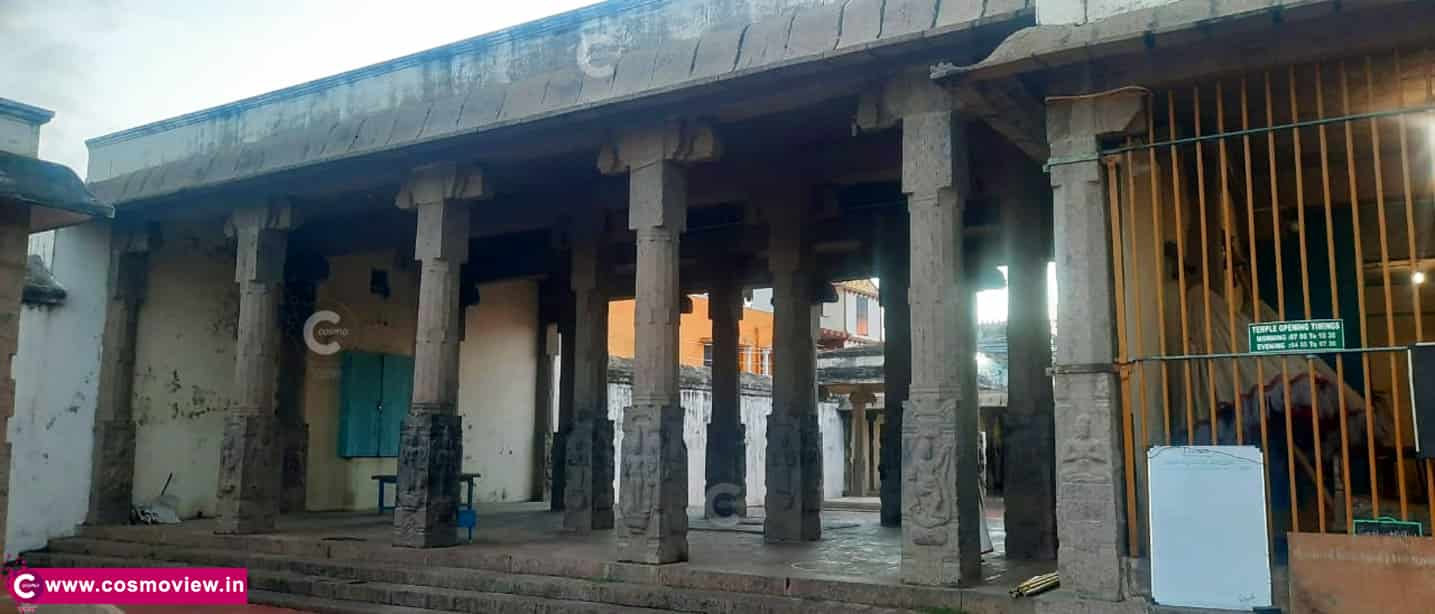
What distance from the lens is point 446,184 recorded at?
32.8ft

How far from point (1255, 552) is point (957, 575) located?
1903mm

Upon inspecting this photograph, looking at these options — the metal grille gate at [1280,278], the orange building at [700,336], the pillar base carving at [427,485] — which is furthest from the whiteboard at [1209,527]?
the orange building at [700,336]

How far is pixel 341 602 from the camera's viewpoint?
8.85 metres

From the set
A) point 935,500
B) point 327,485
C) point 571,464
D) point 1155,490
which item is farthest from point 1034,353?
point 327,485

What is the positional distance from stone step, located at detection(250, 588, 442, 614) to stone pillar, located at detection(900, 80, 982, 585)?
3922mm


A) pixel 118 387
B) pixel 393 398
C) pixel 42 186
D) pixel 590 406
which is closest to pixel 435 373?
pixel 590 406

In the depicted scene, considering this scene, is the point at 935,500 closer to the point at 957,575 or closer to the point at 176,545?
the point at 957,575

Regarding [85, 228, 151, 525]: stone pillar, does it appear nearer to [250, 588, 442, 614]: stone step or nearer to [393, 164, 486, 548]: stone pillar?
[250, 588, 442, 614]: stone step

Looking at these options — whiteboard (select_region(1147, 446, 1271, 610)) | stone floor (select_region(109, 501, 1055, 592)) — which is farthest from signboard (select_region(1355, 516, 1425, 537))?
stone floor (select_region(109, 501, 1055, 592))

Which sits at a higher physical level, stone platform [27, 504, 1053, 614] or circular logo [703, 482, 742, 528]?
circular logo [703, 482, 742, 528]

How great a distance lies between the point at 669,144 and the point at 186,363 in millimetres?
8099

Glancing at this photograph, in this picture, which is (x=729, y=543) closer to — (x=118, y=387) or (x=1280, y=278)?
(x=1280, y=278)

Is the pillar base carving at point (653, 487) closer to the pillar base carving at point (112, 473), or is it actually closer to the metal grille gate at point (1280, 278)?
the metal grille gate at point (1280, 278)

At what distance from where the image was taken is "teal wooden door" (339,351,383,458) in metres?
15.2
